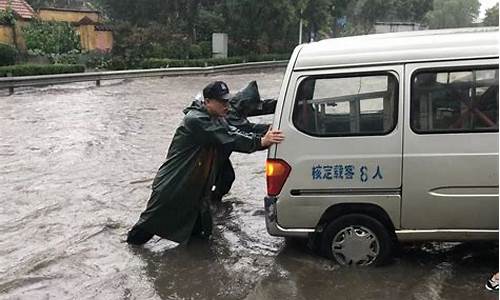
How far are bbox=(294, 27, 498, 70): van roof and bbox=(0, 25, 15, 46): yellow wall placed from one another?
26.7 metres

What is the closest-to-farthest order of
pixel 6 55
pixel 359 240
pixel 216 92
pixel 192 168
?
1. pixel 359 240
2. pixel 216 92
3. pixel 192 168
4. pixel 6 55

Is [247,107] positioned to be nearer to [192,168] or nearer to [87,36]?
[192,168]

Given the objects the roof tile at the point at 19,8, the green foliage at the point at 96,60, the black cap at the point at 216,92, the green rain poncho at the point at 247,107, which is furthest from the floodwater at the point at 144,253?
the roof tile at the point at 19,8

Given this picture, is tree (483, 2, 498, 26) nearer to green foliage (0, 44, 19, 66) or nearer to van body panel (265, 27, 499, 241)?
van body panel (265, 27, 499, 241)

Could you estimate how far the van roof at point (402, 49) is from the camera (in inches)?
192

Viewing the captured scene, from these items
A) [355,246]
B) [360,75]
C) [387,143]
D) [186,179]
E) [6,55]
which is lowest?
[355,246]

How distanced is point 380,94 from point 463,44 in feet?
2.45

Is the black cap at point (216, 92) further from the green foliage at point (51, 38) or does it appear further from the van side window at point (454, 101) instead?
the green foliage at point (51, 38)

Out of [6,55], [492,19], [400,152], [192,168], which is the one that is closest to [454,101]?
[400,152]

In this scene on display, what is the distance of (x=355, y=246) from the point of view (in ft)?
17.7

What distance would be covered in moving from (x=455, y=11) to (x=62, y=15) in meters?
80.8

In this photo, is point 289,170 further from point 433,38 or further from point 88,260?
point 88,260

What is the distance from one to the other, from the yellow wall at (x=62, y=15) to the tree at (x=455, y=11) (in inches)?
2687

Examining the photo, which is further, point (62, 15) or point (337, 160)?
point (62, 15)
